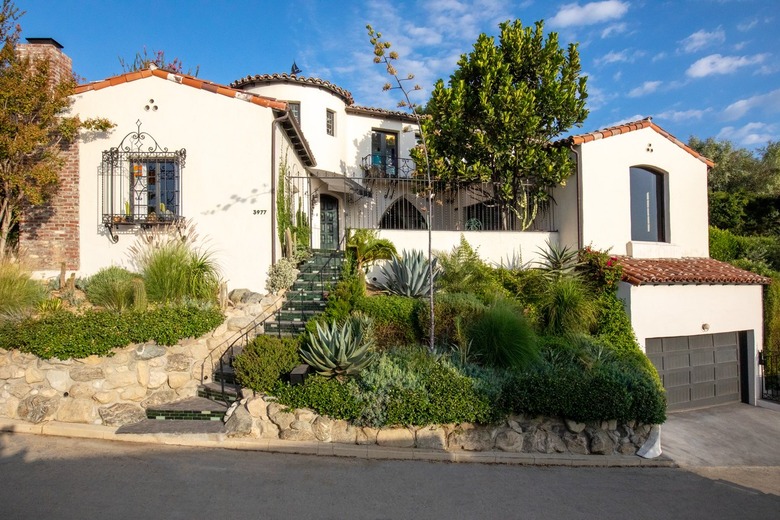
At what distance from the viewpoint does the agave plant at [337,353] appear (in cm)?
707

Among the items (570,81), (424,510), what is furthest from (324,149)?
(424,510)

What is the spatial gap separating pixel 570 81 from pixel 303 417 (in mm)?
11715

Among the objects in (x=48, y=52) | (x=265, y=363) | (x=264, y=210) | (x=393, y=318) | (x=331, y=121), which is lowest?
(x=265, y=363)

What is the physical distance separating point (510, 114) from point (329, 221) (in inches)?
341

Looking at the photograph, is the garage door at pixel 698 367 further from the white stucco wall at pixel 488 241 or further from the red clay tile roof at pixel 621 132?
the red clay tile roof at pixel 621 132

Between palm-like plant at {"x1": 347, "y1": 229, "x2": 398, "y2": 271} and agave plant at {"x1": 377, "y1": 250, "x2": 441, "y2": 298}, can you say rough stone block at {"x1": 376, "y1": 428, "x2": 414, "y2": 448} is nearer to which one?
agave plant at {"x1": 377, "y1": 250, "x2": 441, "y2": 298}

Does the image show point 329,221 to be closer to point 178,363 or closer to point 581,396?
point 178,363

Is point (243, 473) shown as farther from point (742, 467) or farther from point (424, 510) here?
point (742, 467)

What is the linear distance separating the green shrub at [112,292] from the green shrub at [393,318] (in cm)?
440

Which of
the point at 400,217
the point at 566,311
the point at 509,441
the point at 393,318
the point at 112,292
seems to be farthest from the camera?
the point at 400,217

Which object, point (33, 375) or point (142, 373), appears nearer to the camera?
point (33, 375)

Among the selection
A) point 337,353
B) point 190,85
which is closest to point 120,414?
point 337,353

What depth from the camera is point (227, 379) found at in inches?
329

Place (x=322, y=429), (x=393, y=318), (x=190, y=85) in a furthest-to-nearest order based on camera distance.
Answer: (x=190, y=85) < (x=393, y=318) < (x=322, y=429)
